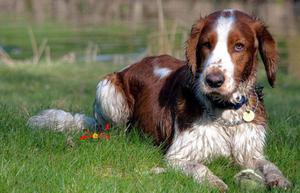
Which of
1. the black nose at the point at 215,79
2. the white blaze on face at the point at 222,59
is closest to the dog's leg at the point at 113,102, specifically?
the white blaze on face at the point at 222,59

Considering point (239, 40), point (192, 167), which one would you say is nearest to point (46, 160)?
point (192, 167)

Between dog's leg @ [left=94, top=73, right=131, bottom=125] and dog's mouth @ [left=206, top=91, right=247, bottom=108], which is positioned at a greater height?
dog's mouth @ [left=206, top=91, right=247, bottom=108]

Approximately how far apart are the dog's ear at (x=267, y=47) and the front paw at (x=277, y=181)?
3.46 ft

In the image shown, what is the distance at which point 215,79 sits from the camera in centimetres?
587

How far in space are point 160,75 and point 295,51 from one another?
775 inches

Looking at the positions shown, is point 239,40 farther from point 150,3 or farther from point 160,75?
point 150,3

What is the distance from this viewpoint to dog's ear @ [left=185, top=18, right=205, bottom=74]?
6.43m

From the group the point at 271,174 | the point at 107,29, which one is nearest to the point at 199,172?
the point at 271,174

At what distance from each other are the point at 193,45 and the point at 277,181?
148 cm

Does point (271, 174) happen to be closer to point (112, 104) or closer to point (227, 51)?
point (227, 51)

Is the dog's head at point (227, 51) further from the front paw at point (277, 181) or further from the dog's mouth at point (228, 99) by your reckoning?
the front paw at point (277, 181)

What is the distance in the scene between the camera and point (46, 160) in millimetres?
5934

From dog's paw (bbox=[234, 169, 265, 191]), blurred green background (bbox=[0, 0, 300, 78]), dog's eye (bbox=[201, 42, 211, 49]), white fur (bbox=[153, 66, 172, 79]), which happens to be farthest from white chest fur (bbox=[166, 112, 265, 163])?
blurred green background (bbox=[0, 0, 300, 78])

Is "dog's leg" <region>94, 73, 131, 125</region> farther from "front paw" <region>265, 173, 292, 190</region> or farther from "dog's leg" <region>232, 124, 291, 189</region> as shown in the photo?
"front paw" <region>265, 173, 292, 190</region>
